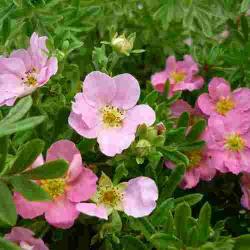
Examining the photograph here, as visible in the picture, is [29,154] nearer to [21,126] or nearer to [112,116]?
[21,126]

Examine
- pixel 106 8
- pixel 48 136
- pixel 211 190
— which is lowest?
pixel 211 190

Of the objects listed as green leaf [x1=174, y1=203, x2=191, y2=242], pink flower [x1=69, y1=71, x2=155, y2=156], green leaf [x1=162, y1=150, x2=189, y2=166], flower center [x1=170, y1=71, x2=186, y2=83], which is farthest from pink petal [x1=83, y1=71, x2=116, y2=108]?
flower center [x1=170, y1=71, x2=186, y2=83]

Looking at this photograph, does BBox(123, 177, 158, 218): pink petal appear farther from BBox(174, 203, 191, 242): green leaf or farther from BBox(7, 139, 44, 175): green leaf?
BBox(7, 139, 44, 175): green leaf

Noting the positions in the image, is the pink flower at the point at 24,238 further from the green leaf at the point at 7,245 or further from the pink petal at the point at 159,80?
the pink petal at the point at 159,80

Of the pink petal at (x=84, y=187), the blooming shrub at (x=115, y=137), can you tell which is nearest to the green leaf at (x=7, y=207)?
the blooming shrub at (x=115, y=137)

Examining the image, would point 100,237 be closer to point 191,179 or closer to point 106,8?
point 191,179

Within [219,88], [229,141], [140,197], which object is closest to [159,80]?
[219,88]

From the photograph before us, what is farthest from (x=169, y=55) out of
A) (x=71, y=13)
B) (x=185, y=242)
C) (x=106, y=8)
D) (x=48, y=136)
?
(x=185, y=242)

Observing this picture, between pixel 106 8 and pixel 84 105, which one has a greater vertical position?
pixel 84 105
